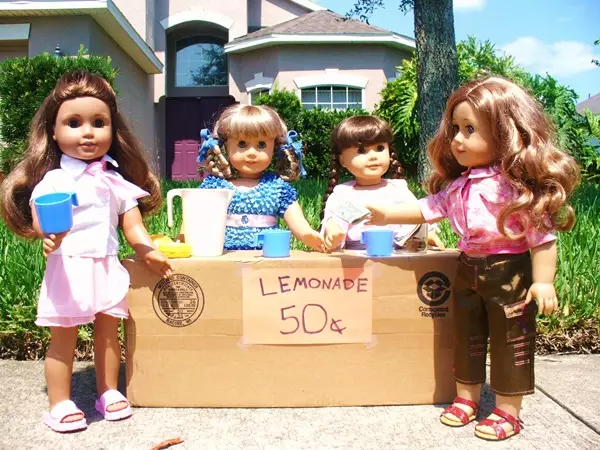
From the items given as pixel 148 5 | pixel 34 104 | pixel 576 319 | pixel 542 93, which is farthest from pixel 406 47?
pixel 576 319

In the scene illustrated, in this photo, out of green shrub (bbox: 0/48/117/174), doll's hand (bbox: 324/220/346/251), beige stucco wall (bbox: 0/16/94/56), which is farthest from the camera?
beige stucco wall (bbox: 0/16/94/56)

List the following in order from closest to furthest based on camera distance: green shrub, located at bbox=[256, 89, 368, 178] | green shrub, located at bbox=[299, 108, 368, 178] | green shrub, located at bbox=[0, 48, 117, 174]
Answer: green shrub, located at bbox=[0, 48, 117, 174], green shrub, located at bbox=[299, 108, 368, 178], green shrub, located at bbox=[256, 89, 368, 178]

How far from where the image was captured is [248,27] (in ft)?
50.1

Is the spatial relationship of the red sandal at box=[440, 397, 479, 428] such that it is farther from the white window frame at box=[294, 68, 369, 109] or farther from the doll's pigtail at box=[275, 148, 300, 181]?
the white window frame at box=[294, 68, 369, 109]

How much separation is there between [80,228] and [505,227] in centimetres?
149

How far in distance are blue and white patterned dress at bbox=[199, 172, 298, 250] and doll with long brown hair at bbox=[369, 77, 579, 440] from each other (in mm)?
821

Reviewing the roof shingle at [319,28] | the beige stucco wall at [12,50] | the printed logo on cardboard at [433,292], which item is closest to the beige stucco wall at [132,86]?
the beige stucco wall at [12,50]

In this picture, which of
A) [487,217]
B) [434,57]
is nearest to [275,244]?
[487,217]

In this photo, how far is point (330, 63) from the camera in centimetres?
1362

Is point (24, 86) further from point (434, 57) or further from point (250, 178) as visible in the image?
point (250, 178)

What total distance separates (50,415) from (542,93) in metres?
10.9

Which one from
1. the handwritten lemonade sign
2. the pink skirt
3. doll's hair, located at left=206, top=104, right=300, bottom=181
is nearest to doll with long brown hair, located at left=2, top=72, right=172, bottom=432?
the pink skirt

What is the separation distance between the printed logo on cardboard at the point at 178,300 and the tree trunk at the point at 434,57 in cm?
395

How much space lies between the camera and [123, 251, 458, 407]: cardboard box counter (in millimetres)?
2340
